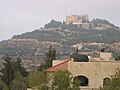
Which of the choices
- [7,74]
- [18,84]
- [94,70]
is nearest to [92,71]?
[94,70]

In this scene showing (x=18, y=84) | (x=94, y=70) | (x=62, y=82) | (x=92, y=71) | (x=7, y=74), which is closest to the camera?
(x=62, y=82)

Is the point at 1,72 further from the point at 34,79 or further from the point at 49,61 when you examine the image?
the point at 34,79

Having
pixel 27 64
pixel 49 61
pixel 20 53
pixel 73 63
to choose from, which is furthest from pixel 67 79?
pixel 20 53

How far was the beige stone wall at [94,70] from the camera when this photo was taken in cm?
4019

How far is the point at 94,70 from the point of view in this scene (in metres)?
40.4

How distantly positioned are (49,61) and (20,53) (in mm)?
116294

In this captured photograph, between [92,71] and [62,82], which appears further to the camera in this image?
[92,71]

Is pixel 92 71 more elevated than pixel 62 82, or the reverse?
pixel 92 71

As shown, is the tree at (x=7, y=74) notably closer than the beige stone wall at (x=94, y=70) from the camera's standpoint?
No

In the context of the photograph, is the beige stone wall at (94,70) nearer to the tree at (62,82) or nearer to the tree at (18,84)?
the tree at (62,82)

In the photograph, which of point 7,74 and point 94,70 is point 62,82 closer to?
point 94,70

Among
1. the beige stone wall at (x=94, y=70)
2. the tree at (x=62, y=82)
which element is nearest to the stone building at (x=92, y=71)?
the beige stone wall at (x=94, y=70)

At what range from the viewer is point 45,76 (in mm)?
37875

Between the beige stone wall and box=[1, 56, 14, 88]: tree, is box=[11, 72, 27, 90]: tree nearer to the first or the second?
box=[1, 56, 14, 88]: tree
